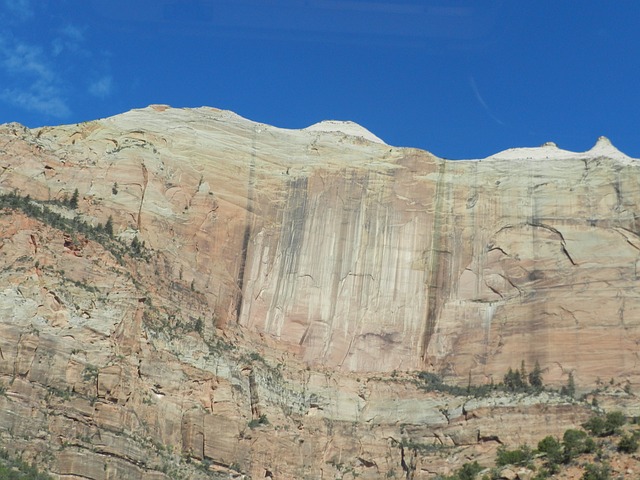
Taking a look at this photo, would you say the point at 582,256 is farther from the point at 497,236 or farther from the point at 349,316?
the point at 349,316

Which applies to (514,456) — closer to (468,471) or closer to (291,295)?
(468,471)

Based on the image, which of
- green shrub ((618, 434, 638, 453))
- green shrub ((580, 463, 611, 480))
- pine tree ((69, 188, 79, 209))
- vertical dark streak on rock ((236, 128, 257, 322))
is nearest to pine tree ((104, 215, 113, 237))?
pine tree ((69, 188, 79, 209))

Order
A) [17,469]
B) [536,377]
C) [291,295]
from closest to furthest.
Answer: [17,469], [536,377], [291,295]

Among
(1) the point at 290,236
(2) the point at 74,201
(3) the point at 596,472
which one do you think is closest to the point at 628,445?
(3) the point at 596,472

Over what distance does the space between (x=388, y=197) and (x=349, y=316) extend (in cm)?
1009

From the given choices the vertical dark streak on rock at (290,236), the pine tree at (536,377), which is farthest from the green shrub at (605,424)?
the vertical dark streak on rock at (290,236)

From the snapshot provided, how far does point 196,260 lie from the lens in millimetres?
91125

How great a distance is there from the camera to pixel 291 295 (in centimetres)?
9494

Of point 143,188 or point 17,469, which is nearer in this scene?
point 17,469

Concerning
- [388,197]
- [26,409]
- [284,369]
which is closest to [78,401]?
[26,409]

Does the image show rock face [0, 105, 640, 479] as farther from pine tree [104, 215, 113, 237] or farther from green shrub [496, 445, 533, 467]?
green shrub [496, 445, 533, 467]

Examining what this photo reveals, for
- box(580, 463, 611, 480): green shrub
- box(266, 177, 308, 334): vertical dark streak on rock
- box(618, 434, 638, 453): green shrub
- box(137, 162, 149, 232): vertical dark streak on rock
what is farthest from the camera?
box(266, 177, 308, 334): vertical dark streak on rock

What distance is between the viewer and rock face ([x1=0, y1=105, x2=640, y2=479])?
246ft

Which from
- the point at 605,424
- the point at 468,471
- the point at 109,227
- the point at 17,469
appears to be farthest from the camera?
the point at 109,227
